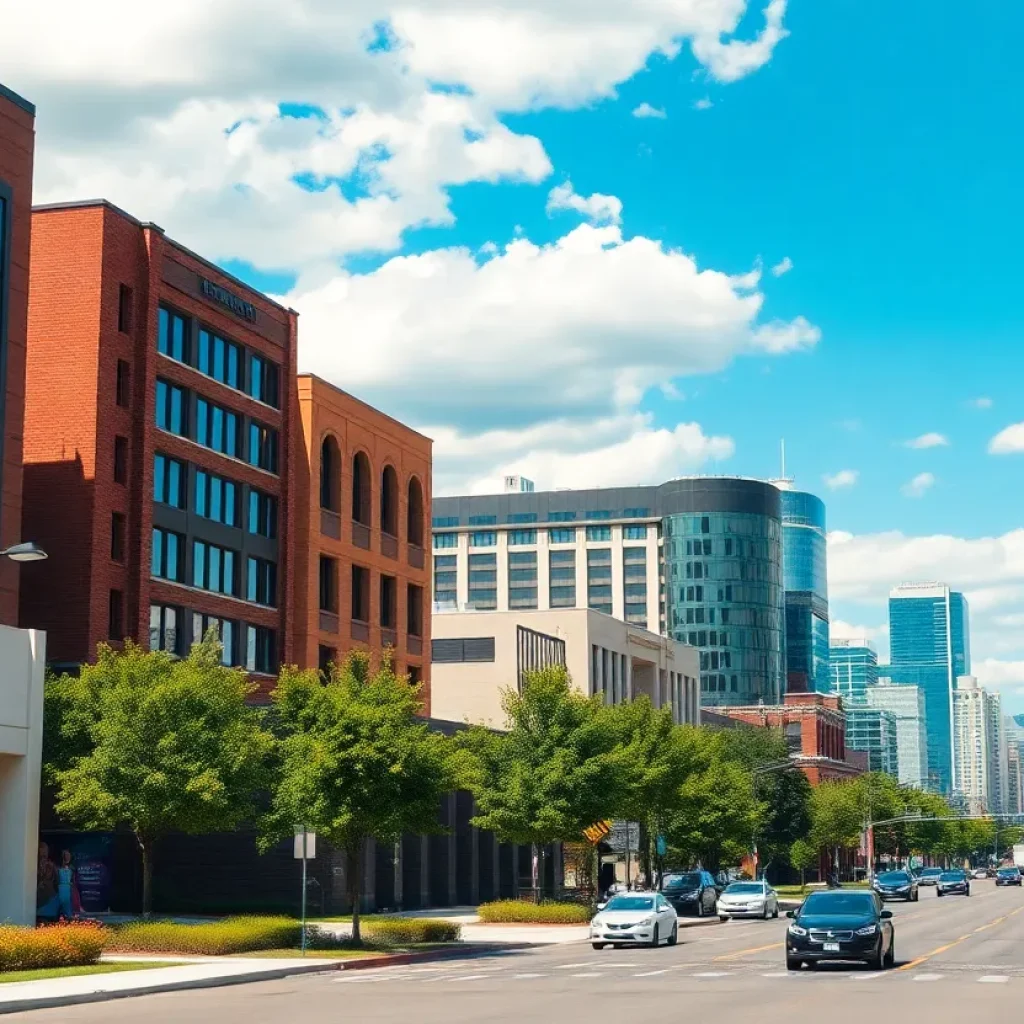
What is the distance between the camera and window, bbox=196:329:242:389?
205 feet

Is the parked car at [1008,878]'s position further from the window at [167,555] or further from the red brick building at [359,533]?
the window at [167,555]

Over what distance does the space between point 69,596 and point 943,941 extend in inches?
1134

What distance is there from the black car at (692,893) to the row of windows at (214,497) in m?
21.2

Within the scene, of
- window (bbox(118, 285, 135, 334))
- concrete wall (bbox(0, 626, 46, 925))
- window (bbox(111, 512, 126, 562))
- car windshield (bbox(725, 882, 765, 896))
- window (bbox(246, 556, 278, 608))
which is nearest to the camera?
concrete wall (bbox(0, 626, 46, 925))

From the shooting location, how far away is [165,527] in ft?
193

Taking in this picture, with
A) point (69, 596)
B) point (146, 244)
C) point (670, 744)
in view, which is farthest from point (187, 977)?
point (670, 744)

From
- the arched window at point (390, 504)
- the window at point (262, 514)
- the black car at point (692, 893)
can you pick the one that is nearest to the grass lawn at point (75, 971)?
the window at point (262, 514)

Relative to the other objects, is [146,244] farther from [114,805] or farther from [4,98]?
[114,805]

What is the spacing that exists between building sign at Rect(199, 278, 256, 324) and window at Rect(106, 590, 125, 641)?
1229 cm

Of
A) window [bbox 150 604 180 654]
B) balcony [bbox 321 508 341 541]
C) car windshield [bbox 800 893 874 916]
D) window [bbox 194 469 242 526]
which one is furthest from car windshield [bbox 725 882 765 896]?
car windshield [bbox 800 893 874 916]

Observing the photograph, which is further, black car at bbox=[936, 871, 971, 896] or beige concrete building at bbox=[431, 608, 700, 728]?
black car at bbox=[936, 871, 971, 896]

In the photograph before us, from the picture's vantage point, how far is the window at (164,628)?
58.0m

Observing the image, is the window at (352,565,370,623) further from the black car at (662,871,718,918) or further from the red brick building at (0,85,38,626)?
the red brick building at (0,85,38,626)

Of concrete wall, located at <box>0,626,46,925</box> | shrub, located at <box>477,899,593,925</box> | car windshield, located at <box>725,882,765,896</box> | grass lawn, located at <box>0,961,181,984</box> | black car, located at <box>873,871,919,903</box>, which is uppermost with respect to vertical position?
concrete wall, located at <box>0,626,46,925</box>
